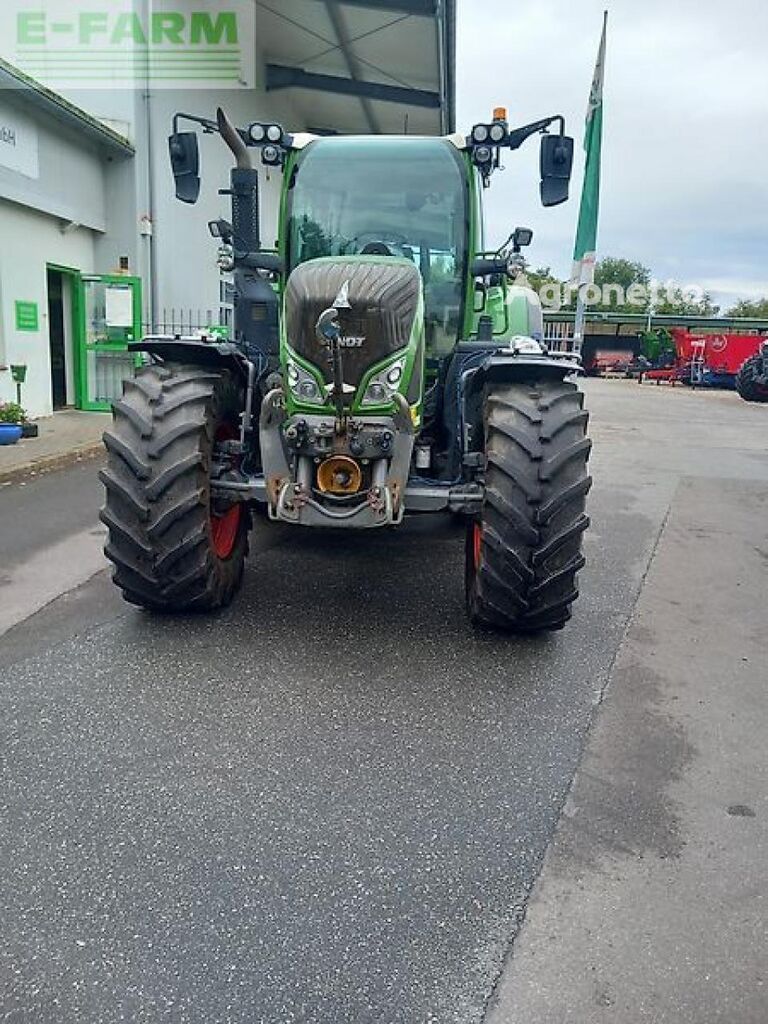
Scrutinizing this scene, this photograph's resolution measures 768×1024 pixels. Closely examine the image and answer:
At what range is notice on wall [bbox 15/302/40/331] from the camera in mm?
11141

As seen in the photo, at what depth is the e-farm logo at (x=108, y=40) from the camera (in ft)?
41.1

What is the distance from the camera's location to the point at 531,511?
12.9 feet

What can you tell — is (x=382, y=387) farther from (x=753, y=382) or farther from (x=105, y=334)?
(x=753, y=382)

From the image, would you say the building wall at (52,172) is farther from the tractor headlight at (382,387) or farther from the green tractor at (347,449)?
the tractor headlight at (382,387)

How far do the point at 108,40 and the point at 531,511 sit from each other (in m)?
12.2

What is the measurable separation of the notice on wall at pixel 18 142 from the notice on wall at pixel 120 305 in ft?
6.11

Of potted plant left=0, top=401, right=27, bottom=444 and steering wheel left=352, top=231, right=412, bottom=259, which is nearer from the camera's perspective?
steering wheel left=352, top=231, right=412, bottom=259

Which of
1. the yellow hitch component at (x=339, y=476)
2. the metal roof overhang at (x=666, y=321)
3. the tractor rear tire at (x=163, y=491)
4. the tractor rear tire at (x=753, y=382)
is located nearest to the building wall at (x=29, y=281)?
the tractor rear tire at (x=163, y=491)

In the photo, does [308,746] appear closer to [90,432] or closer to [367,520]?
[367,520]

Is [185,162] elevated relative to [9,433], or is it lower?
elevated

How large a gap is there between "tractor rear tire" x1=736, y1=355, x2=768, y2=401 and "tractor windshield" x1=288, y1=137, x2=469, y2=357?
22.0m

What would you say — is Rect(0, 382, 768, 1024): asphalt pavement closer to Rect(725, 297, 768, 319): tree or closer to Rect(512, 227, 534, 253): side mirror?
Rect(512, 227, 534, 253): side mirror

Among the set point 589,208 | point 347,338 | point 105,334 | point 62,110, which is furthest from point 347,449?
point 589,208

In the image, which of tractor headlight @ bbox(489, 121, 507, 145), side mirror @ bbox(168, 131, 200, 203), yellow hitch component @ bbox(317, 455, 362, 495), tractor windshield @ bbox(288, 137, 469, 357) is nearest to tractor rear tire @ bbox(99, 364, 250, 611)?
yellow hitch component @ bbox(317, 455, 362, 495)
